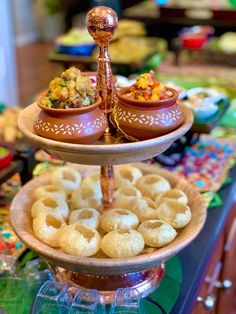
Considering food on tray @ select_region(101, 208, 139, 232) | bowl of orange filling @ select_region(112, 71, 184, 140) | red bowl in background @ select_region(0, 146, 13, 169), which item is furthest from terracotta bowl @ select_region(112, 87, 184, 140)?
red bowl in background @ select_region(0, 146, 13, 169)

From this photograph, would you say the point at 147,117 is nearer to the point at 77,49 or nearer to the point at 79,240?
the point at 79,240

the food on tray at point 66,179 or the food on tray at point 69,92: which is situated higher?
the food on tray at point 69,92

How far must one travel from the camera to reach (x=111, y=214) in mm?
765

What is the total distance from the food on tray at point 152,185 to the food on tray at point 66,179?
12 centimetres

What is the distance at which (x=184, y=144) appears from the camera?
4.16 feet

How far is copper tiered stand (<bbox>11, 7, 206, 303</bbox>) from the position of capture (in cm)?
65

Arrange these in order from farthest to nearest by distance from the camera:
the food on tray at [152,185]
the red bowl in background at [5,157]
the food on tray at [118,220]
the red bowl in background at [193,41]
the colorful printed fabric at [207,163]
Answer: the red bowl in background at [193,41], the colorful printed fabric at [207,163], the red bowl in background at [5,157], the food on tray at [152,185], the food on tray at [118,220]

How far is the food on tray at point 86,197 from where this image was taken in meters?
0.84

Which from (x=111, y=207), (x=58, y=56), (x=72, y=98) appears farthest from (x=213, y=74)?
(x=72, y=98)

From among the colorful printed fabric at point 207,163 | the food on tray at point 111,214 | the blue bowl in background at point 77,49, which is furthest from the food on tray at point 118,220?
the blue bowl in background at point 77,49

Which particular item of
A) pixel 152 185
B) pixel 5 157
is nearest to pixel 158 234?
pixel 152 185

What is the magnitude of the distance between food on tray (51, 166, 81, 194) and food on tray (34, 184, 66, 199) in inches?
0.7

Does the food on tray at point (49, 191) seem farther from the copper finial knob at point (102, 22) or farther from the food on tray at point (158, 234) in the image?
the copper finial knob at point (102, 22)

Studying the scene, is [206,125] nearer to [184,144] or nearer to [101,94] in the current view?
[184,144]
